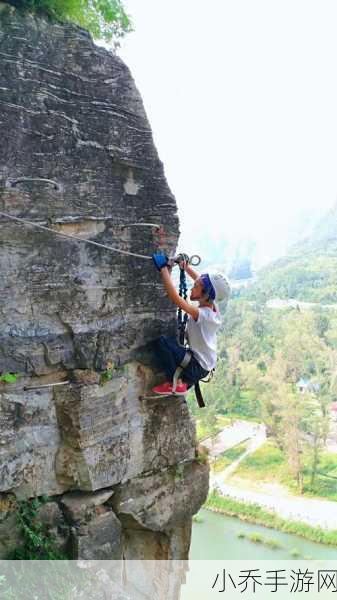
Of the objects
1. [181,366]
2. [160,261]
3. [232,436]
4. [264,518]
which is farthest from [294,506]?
[160,261]

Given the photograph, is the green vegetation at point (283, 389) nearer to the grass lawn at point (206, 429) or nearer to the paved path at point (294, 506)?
the grass lawn at point (206, 429)

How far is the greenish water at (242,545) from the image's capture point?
1479 cm

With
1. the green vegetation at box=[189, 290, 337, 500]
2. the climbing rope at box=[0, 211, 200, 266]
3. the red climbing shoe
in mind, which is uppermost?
the climbing rope at box=[0, 211, 200, 266]

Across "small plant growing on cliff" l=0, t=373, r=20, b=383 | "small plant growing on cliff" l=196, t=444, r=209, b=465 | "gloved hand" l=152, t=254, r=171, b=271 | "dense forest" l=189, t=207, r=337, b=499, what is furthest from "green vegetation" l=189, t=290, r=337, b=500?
"small plant growing on cliff" l=0, t=373, r=20, b=383

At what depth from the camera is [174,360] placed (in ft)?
11.7

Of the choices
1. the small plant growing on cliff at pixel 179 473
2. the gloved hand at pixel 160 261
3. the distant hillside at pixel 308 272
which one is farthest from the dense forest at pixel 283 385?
the gloved hand at pixel 160 261

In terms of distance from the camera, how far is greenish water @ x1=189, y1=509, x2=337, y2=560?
14789 millimetres

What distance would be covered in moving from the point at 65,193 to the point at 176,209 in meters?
0.84

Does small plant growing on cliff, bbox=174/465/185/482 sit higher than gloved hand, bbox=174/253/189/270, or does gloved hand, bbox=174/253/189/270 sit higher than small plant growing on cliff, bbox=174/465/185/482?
gloved hand, bbox=174/253/189/270

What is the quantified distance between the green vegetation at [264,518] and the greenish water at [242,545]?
5.9 inches

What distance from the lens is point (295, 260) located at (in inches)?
3135

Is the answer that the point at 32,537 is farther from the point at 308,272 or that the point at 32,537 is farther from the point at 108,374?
the point at 308,272

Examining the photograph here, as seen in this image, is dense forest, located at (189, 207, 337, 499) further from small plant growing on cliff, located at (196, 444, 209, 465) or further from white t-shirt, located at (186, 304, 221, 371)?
white t-shirt, located at (186, 304, 221, 371)

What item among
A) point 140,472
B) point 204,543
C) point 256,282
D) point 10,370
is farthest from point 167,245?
point 256,282
